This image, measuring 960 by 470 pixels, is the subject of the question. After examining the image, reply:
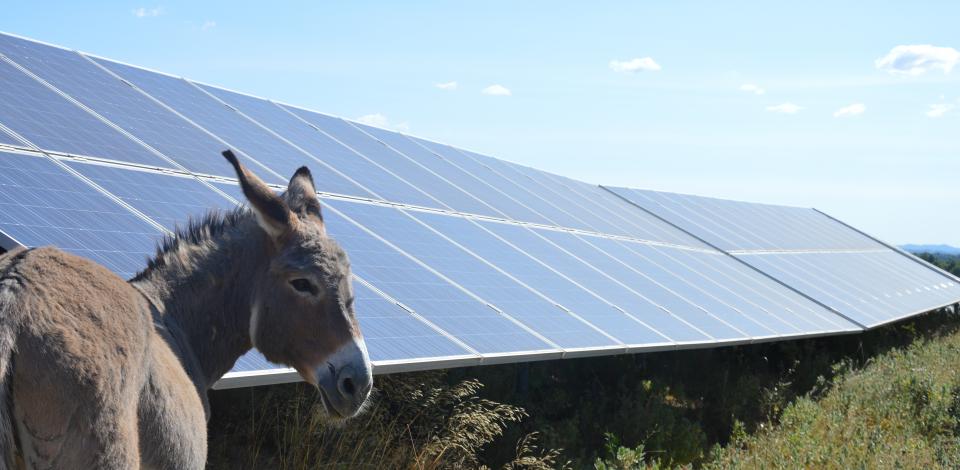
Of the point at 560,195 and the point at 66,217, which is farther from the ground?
the point at 66,217

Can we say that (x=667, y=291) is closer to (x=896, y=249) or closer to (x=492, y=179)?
(x=492, y=179)

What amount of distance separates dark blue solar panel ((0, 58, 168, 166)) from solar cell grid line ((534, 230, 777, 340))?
7009 mm

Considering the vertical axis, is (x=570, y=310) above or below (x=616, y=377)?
above

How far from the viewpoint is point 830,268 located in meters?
26.1

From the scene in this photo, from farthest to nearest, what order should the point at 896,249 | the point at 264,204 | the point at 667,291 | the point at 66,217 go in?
the point at 896,249 → the point at 667,291 → the point at 66,217 → the point at 264,204

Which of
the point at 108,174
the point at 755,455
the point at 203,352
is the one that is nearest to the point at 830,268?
the point at 755,455

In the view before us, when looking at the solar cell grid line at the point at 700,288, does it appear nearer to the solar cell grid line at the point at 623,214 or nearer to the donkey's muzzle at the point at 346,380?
the solar cell grid line at the point at 623,214

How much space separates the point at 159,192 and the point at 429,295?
99.4 inches

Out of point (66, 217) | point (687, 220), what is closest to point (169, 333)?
point (66, 217)

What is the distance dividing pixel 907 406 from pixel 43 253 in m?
15.4

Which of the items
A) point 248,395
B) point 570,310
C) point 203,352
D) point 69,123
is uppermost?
point 69,123

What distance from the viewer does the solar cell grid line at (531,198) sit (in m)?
17.6

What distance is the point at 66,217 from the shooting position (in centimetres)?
692

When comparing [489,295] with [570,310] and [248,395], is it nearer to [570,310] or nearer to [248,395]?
[570,310]
